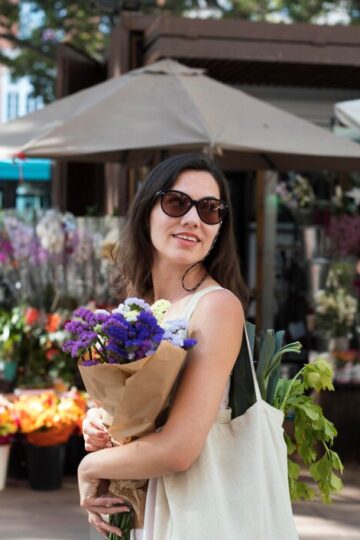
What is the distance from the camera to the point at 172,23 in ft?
28.7

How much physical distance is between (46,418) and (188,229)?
405 cm

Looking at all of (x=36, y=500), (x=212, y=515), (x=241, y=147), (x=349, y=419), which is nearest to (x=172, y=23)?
(x=241, y=147)

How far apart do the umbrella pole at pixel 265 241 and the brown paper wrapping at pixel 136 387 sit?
815 cm

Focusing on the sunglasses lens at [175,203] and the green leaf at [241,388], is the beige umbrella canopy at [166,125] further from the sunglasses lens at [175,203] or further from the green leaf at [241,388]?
the green leaf at [241,388]

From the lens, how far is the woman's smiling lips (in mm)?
2268

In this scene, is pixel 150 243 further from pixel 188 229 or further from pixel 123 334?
pixel 123 334

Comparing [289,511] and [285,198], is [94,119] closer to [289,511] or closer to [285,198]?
[285,198]

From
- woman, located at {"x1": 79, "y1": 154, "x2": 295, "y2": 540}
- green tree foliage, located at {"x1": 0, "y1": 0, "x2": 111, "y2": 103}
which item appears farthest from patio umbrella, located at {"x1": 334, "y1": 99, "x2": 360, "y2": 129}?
green tree foliage, located at {"x1": 0, "y1": 0, "x2": 111, "y2": 103}

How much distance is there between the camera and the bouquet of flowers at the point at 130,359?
1926 mm

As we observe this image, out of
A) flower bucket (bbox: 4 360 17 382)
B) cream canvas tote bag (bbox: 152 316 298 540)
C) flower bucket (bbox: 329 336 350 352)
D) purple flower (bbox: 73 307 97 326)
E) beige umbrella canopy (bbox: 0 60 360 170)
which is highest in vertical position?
beige umbrella canopy (bbox: 0 60 360 170)

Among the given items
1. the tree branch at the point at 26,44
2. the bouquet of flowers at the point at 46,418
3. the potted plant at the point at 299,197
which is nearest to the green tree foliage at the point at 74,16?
the tree branch at the point at 26,44

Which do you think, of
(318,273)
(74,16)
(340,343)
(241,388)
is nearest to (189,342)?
(241,388)

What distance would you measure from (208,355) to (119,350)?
184 millimetres

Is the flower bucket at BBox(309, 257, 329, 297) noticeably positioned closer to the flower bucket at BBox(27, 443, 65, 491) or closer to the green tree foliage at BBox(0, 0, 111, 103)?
the flower bucket at BBox(27, 443, 65, 491)
